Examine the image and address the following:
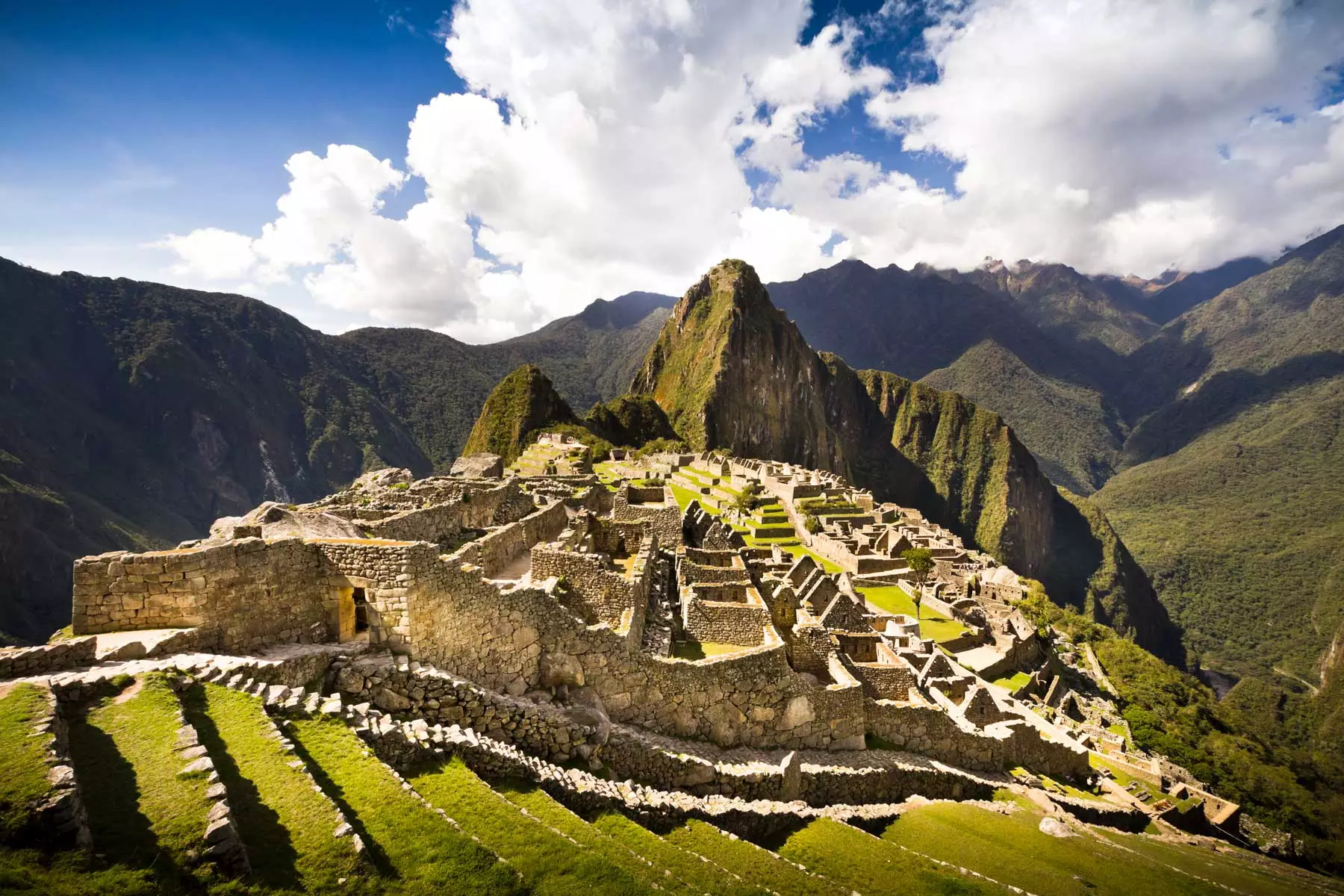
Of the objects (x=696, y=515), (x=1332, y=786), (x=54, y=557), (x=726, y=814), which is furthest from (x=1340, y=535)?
(x=54, y=557)

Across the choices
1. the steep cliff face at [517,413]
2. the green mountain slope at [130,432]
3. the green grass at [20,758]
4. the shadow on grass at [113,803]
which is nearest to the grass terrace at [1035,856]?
the shadow on grass at [113,803]

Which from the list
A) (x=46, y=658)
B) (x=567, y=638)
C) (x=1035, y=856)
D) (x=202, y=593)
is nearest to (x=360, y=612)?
(x=202, y=593)

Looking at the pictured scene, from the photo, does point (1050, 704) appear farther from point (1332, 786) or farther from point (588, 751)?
point (588, 751)

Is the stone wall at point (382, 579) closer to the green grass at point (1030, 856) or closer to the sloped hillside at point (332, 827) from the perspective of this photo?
the sloped hillside at point (332, 827)

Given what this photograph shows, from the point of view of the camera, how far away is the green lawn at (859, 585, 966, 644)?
106ft

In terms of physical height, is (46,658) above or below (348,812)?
above

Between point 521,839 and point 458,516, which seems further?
point 458,516

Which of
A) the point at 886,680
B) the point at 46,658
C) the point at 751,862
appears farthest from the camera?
the point at 886,680

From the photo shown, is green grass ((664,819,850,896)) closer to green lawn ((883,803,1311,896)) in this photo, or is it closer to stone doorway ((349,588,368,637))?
green lawn ((883,803,1311,896))

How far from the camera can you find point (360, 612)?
11.5 m

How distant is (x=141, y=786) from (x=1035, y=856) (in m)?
15.8

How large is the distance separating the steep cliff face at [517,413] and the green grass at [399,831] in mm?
119957

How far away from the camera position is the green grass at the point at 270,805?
18.8 feet

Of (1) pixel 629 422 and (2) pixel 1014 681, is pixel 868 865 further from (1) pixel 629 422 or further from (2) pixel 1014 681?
(1) pixel 629 422
